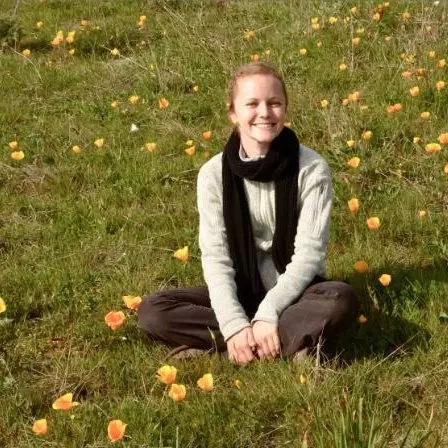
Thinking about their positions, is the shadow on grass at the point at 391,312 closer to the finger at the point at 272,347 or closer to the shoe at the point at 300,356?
the shoe at the point at 300,356

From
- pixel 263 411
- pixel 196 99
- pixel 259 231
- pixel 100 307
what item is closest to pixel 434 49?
pixel 196 99

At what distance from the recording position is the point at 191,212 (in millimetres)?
4523

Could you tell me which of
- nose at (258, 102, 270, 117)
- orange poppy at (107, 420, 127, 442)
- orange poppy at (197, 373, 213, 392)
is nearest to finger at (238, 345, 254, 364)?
orange poppy at (197, 373, 213, 392)

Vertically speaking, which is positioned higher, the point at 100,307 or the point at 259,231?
the point at 259,231

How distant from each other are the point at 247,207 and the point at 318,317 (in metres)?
0.62

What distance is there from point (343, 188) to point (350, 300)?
1.51m

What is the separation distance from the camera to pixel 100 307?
143 inches

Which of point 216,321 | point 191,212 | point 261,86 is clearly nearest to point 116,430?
point 216,321

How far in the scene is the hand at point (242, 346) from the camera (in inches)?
119

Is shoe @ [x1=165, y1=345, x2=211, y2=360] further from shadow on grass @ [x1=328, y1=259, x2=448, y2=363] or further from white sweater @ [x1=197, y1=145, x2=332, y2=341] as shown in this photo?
shadow on grass @ [x1=328, y1=259, x2=448, y2=363]

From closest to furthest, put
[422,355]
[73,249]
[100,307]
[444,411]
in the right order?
[444,411] → [422,355] → [100,307] → [73,249]

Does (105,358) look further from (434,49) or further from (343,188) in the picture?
(434,49)

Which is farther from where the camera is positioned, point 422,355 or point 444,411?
point 422,355

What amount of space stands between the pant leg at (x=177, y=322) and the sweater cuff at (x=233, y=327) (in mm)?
118
